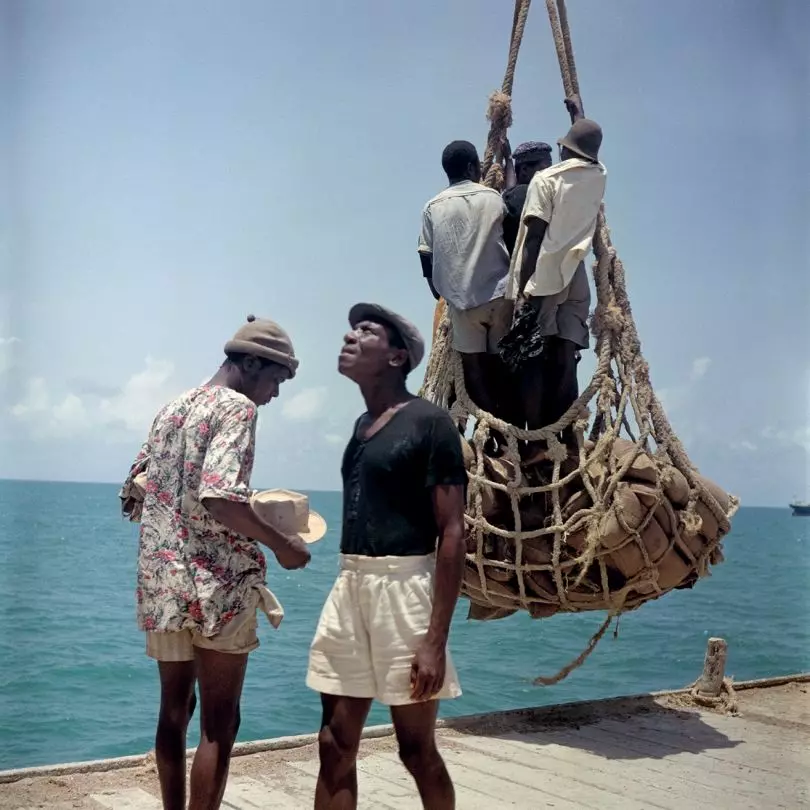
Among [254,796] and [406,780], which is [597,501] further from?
[254,796]

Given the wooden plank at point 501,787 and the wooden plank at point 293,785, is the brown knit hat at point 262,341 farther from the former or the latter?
the wooden plank at point 501,787

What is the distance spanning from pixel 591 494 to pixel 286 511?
1660 millimetres

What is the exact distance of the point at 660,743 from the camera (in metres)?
5.33

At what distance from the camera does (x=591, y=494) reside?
4.60m

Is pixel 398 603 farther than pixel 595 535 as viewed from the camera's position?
No

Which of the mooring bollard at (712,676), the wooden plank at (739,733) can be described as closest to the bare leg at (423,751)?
the wooden plank at (739,733)

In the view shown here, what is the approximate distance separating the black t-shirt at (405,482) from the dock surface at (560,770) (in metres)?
1.50

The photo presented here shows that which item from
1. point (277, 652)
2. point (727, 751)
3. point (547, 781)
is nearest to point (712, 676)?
point (727, 751)

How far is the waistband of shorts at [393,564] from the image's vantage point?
314cm

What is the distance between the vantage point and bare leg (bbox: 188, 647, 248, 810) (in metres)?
3.26

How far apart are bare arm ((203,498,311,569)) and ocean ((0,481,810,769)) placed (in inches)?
105

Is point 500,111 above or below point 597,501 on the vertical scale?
above

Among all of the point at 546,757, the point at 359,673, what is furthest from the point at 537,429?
the point at 359,673

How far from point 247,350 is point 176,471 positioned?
0.42 meters
